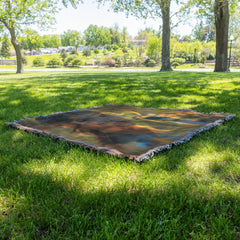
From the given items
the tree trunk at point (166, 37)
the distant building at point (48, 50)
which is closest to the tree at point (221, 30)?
the tree trunk at point (166, 37)

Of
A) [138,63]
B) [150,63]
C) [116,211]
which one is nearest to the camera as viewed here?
[116,211]

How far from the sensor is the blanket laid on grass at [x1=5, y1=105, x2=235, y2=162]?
2582mm

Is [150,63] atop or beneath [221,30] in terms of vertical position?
beneath

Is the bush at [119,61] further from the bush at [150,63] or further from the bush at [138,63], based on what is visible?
the bush at [150,63]

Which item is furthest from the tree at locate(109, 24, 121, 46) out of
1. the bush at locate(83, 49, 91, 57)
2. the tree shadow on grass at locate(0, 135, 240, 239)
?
the tree shadow on grass at locate(0, 135, 240, 239)

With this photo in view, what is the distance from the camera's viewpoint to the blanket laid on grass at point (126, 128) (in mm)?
2582

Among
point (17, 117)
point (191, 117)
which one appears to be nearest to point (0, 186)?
point (17, 117)

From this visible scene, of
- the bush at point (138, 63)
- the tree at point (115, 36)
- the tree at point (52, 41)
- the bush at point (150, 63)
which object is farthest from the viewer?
the tree at point (52, 41)

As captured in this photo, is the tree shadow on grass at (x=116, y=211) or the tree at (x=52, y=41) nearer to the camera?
the tree shadow on grass at (x=116, y=211)

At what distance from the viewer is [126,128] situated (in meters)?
3.29

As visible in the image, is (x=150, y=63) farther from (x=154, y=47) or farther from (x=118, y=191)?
(x=118, y=191)

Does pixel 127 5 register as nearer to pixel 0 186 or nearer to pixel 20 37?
pixel 20 37

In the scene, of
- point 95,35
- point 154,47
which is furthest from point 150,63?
point 95,35

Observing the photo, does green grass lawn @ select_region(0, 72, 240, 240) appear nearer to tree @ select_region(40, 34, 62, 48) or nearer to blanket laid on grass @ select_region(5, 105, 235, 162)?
blanket laid on grass @ select_region(5, 105, 235, 162)
